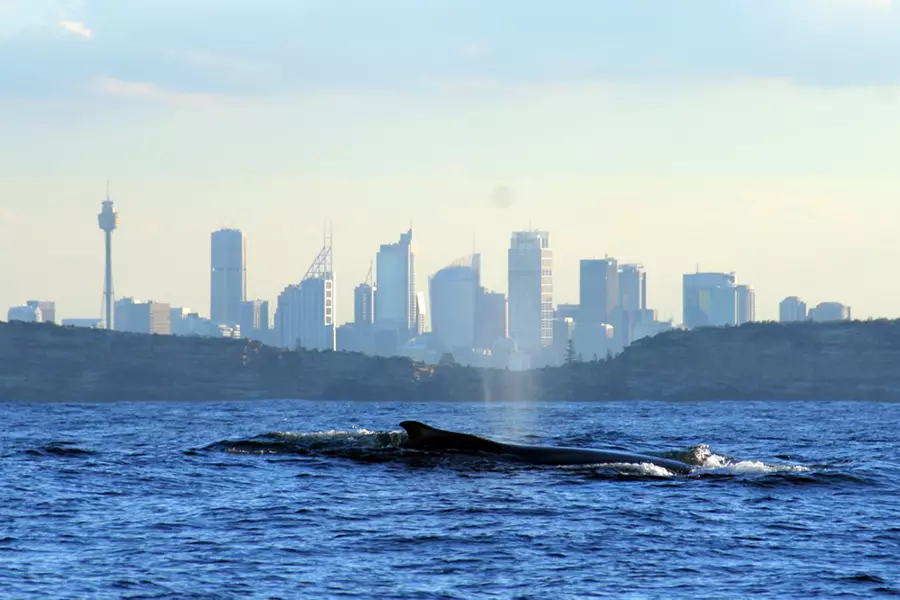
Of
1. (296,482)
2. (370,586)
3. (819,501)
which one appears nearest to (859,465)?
(819,501)

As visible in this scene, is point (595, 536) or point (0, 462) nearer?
point (595, 536)

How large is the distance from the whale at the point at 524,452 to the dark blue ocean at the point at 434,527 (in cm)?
79

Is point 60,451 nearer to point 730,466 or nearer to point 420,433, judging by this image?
point 420,433

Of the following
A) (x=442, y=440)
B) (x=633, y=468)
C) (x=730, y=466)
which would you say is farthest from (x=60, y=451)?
(x=730, y=466)

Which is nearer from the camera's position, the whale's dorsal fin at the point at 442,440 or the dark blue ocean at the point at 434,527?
the dark blue ocean at the point at 434,527

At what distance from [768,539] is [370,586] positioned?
30.4 ft

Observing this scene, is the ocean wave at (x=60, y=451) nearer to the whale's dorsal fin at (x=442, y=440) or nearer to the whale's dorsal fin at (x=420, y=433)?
the whale's dorsal fin at (x=420, y=433)

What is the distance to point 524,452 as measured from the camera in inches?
1522

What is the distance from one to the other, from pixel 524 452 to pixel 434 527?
12.4 metres

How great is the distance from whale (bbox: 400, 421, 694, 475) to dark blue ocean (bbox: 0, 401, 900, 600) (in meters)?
0.79

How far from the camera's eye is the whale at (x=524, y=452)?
3784 centimetres

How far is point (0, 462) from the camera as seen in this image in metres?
42.3

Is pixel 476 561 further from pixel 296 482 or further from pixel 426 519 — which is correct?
pixel 296 482

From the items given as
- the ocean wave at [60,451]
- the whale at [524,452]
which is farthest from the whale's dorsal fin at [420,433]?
the ocean wave at [60,451]
